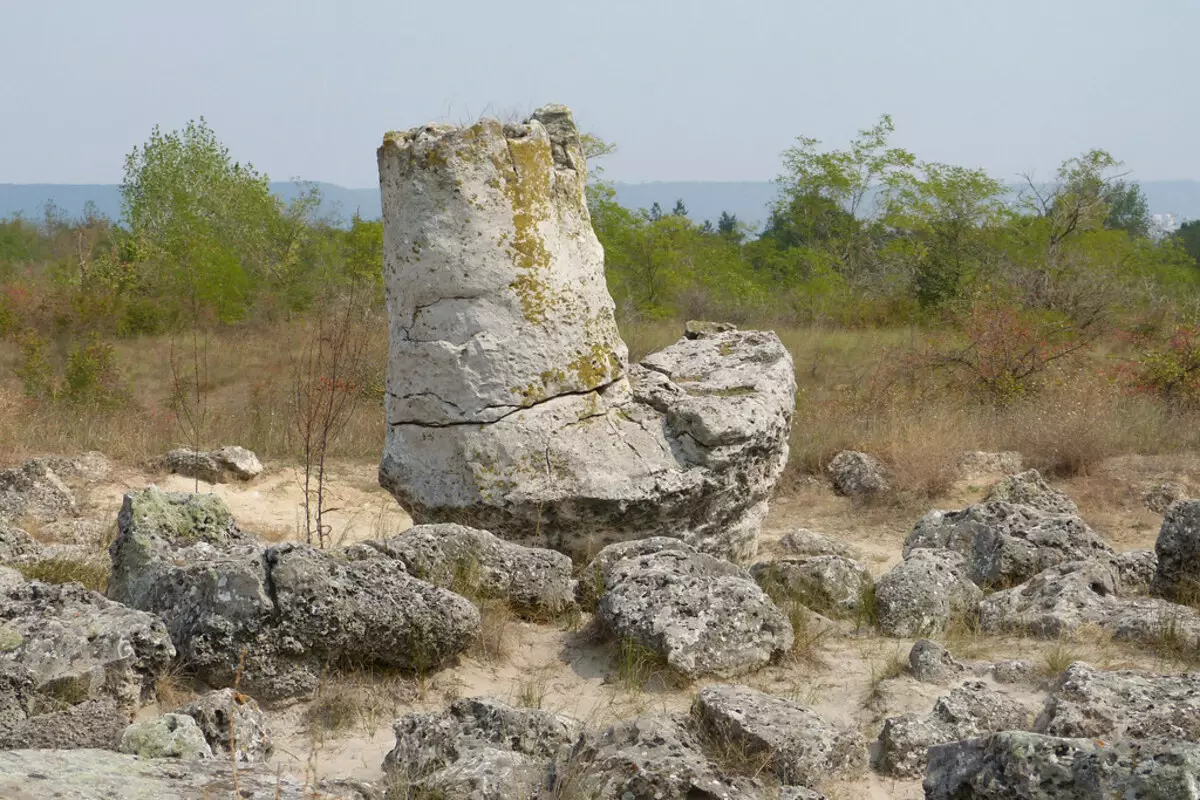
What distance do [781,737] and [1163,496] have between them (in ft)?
22.5

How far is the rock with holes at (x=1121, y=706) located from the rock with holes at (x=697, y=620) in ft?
4.21

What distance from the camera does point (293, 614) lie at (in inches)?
181

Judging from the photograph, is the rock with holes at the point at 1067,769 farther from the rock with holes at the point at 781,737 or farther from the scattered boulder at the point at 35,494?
the scattered boulder at the point at 35,494

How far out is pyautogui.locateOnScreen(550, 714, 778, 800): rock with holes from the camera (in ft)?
11.0

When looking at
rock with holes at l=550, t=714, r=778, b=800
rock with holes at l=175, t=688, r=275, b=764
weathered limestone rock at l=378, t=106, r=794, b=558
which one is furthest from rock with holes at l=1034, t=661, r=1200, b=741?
weathered limestone rock at l=378, t=106, r=794, b=558

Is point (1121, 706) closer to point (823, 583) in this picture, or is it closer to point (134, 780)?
point (823, 583)

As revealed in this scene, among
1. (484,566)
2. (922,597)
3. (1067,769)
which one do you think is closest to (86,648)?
(484,566)

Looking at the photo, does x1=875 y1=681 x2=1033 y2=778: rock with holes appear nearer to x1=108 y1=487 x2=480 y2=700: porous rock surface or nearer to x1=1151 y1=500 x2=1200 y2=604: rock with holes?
x1=108 y1=487 x2=480 y2=700: porous rock surface

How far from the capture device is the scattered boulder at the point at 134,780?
9.39 ft

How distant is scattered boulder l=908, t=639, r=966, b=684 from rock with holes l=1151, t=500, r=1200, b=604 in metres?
2.07

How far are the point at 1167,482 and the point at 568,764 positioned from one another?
7802 millimetres

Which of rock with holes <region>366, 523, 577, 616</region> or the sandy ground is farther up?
rock with holes <region>366, 523, 577, 616</region>

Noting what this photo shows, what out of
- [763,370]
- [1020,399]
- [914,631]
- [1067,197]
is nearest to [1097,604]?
[914,631]

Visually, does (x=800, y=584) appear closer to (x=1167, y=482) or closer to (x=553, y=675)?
(x=553, y=675)
